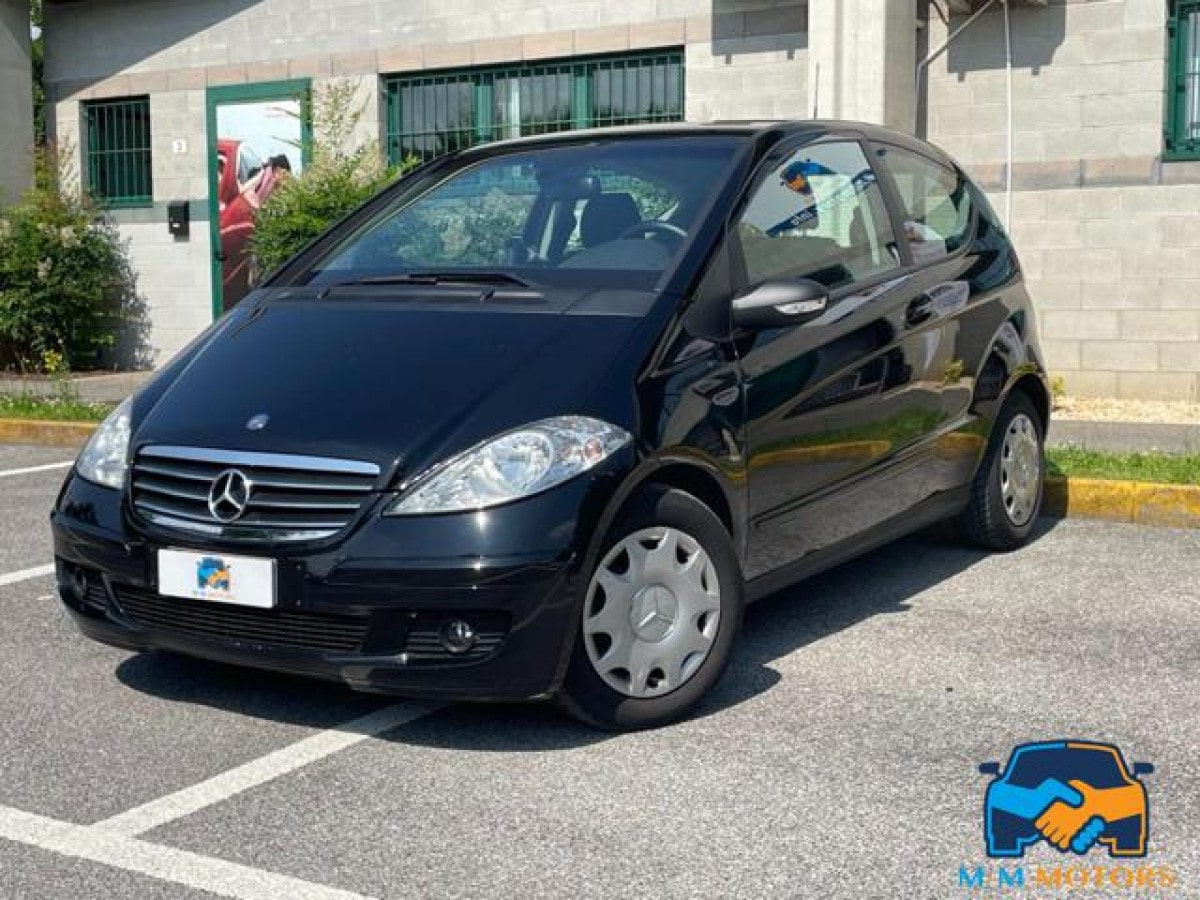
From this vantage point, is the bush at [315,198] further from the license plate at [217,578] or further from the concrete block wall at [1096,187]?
the license plate at [217,578]

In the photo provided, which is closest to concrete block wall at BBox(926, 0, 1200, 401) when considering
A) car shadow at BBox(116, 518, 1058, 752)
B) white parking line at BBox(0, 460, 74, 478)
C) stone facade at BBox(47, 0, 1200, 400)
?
stone facade at BBox(47, 0, 1200, 400)

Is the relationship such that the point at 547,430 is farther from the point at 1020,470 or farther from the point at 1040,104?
the point at 1040,104

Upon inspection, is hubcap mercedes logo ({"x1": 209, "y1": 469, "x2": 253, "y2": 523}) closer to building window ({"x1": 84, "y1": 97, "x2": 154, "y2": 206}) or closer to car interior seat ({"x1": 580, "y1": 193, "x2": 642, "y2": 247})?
car interior seat ({"x1": 580, "y1": 193, "x2": 642, "y2": 247})

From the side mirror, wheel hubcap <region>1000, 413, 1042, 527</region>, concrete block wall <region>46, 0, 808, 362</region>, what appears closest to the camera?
the side mirror

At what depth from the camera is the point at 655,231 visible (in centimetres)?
512

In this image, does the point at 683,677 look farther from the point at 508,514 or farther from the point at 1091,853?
the point at 1091,853

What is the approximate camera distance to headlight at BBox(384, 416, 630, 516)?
13.8 ft

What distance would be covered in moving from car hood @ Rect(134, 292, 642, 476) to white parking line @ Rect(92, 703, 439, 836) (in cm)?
78

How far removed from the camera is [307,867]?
3574mm

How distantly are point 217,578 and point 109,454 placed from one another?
0.69 m

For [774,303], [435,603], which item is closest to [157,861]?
[435,603]

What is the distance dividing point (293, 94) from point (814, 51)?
6.15 metres

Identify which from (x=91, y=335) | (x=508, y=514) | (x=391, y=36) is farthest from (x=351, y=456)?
(x=91, y=335)

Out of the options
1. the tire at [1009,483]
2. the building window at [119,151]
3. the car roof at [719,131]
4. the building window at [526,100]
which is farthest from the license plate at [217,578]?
the building window at [119,151]
